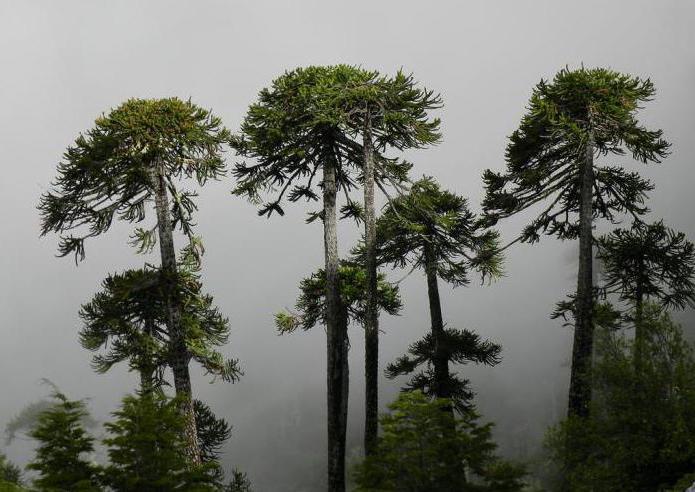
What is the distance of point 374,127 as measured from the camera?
48.5 feet

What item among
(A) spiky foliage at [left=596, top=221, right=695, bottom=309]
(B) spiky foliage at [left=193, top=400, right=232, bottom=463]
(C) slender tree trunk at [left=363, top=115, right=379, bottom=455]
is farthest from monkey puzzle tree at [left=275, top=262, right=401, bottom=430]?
(A) spiky foliage at [left=596, top=221, right=695, bottom=309]

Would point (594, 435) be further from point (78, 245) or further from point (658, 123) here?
point (658, 123)

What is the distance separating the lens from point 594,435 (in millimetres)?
8422

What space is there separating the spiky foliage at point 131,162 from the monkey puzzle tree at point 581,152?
9204 millimetres

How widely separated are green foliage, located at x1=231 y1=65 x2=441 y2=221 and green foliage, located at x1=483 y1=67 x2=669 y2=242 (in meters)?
2.96

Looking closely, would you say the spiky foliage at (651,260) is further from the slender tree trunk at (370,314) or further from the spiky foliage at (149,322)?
the spiky foliage at (149,322)

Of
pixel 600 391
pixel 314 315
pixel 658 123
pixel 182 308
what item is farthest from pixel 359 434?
pixel 658 123

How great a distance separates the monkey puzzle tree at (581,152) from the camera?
13.3 metres

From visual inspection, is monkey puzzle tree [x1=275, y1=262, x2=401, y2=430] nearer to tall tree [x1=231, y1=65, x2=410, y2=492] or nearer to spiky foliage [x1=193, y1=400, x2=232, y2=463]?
tall tree [x1=231, y1=65, x2=410, y2=492]

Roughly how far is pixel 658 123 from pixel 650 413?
179352 mm

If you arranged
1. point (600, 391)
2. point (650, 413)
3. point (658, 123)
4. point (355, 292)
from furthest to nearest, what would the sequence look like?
1. point (658, 123)
2. point (355, 292)
3. point (600, 391)
4. point (650, 413)

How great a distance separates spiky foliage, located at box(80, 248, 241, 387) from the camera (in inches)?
522

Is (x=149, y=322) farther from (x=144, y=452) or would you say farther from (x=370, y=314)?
(x=144, y=452)

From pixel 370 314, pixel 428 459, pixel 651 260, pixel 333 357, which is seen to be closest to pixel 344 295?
pixel 333 357
